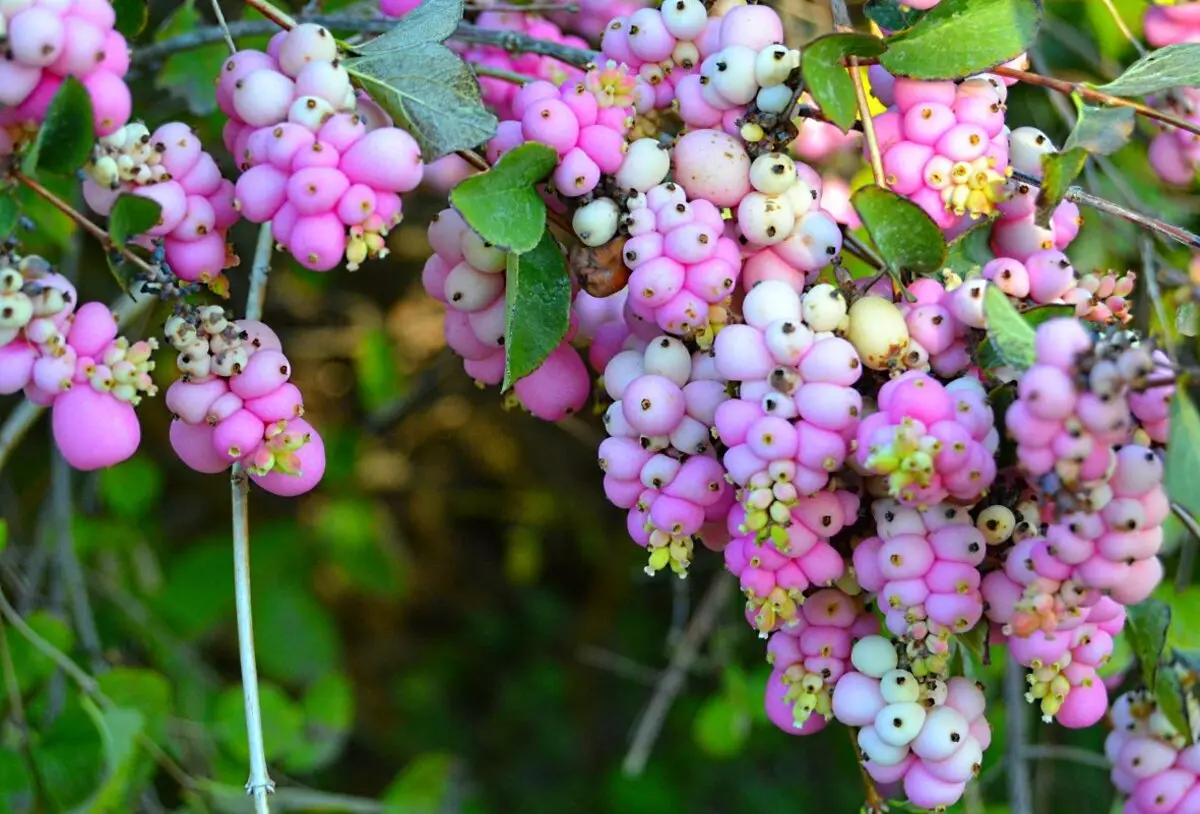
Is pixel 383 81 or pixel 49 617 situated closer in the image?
pixel 383 81

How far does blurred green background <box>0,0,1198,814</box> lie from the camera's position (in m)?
1.51

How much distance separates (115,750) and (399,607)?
5.21ft

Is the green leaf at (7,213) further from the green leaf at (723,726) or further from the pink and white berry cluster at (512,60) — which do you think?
the green leaf at (723,726)

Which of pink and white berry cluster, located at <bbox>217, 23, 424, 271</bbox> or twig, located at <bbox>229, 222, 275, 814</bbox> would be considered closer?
pink and white berry cluster, located at <bbox>217, 23, 424, 271</bbox>

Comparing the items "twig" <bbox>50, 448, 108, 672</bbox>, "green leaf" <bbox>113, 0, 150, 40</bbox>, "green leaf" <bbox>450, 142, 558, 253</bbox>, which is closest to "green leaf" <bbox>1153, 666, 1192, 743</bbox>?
"green leaf" <bbox>450, 142, 558, 253</bbox>

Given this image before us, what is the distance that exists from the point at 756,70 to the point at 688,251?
0.14 metres

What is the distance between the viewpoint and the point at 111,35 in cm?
79

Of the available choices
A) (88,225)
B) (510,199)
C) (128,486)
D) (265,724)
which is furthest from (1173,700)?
(128,486)

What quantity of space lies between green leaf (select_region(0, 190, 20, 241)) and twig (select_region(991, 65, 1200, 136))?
663 millimetres

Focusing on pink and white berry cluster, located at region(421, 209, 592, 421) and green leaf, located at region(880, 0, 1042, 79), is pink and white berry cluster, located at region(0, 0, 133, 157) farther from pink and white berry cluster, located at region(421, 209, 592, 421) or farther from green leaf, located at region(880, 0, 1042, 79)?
green leaf, located at region(880, 0, 1042, 79)

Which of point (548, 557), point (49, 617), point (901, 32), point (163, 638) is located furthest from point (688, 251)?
point (548, 557)

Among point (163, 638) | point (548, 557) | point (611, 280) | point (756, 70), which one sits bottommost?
point (548, 557)

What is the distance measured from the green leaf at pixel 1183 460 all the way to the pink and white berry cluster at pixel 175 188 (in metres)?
0.60

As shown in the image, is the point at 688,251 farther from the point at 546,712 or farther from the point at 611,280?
the point at 546,712
